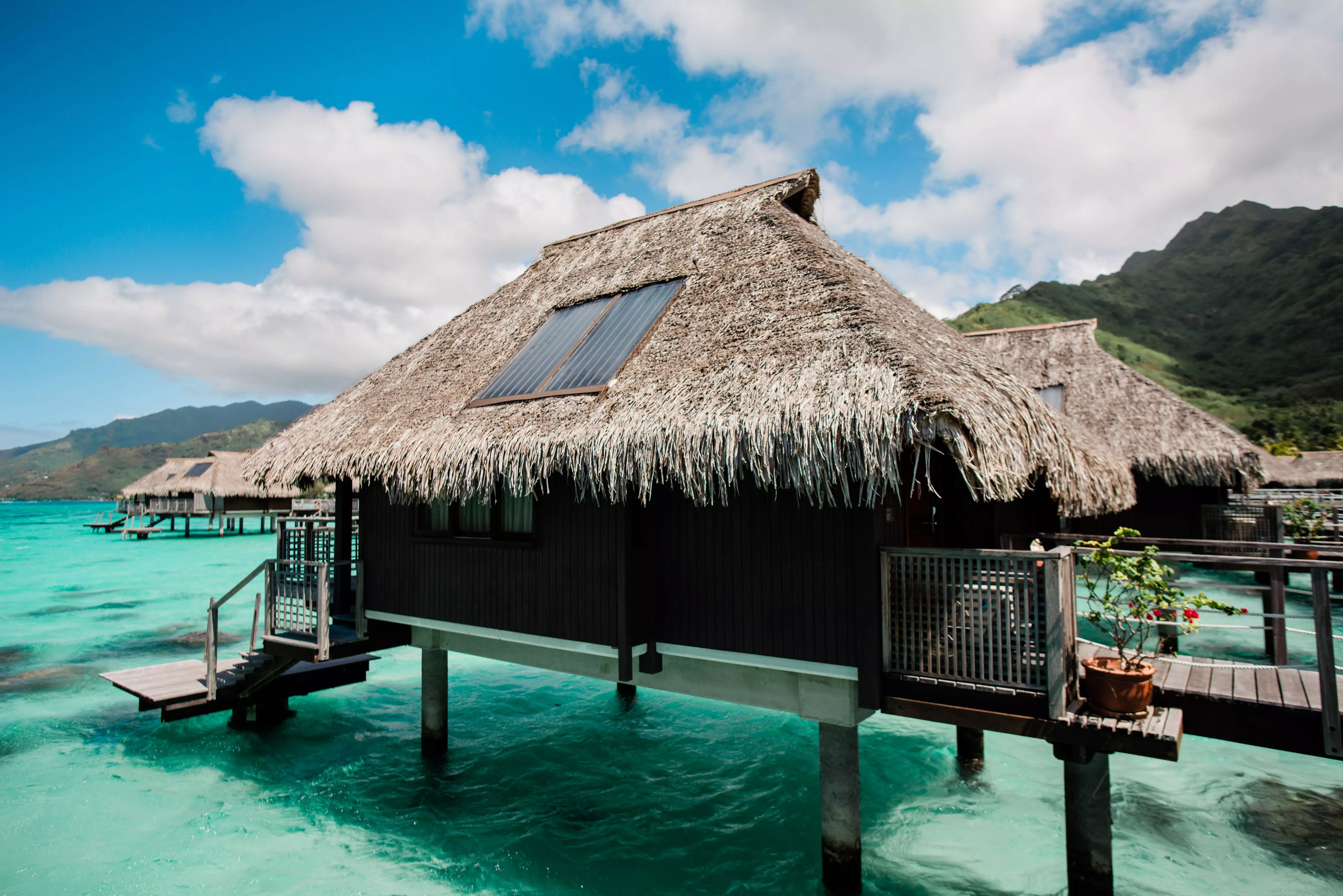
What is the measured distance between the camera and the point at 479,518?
8016 millimetres

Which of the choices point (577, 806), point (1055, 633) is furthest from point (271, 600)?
point (1055, 633)

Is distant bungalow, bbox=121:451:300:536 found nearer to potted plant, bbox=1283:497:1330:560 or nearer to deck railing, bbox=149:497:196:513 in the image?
deck railing, bbox=149:497:196:513

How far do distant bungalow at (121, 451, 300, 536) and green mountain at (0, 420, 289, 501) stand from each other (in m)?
114

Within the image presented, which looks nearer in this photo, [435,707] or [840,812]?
[840,812]

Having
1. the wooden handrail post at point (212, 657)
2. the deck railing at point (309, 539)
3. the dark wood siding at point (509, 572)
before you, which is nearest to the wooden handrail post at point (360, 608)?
the dark wood siding at point (509, 572)

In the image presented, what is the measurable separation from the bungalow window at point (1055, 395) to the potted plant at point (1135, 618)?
12108 mm

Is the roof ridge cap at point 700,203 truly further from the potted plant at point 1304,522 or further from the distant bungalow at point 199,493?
the distant bungalow at point 199,493

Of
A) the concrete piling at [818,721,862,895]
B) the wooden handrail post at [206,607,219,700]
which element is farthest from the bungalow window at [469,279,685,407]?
the wooden handrail post at [206,607,219,700]

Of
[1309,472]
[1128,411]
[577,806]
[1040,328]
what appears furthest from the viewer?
[1309,472]

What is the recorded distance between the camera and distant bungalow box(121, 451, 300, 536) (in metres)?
40.4

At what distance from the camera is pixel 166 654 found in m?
16.2

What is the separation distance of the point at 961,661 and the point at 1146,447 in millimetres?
12343

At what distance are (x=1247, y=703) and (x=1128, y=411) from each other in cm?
1227

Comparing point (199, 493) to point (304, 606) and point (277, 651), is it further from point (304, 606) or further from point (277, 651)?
point (304, 606)
